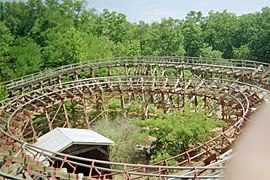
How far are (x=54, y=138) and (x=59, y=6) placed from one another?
44.3m

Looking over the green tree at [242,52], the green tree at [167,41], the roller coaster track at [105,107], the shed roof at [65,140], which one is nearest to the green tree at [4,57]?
the roller coaster track at [105,107]

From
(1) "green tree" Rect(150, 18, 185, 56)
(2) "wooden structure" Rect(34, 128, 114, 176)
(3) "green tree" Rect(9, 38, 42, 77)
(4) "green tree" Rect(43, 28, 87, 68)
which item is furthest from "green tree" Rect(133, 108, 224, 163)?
(1) "green tree" Rect(150, 18, 185, 56)

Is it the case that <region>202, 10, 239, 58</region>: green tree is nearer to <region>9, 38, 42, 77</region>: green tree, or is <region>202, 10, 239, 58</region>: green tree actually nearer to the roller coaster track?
the roller coaster track

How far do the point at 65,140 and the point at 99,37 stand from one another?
37142 mm

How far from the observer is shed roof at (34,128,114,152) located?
17.8 meters

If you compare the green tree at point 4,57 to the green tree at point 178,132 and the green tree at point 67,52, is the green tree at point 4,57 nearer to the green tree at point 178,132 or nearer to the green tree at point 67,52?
the green tree at point 67,52

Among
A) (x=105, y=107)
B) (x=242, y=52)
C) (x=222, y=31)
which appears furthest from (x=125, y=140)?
(x=222, y=31)

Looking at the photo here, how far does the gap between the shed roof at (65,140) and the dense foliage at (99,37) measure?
65.5 ft

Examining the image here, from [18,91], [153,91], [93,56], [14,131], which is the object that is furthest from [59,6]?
[14,131]

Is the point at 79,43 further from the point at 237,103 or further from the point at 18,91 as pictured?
the point at 237,103

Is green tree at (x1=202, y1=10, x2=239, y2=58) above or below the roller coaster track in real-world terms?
above

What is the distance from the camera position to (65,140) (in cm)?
1811

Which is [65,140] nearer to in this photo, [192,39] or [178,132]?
[178,132]

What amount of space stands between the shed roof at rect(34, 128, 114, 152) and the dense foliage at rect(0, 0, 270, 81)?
1997 centimetres
